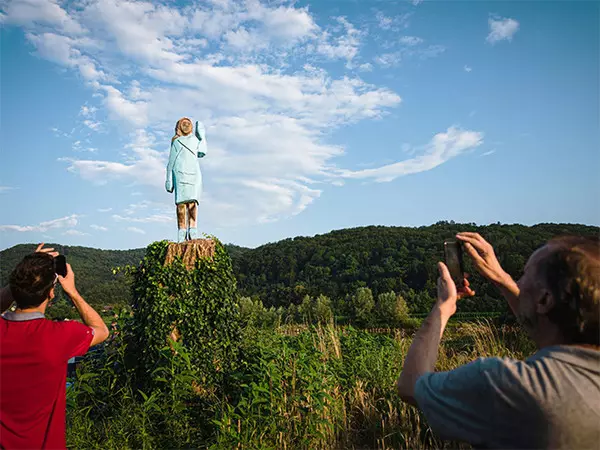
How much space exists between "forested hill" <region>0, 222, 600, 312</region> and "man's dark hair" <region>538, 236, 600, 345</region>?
20.8 meters

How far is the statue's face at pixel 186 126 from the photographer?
6750 mm

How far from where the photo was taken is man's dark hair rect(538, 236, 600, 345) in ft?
3.57

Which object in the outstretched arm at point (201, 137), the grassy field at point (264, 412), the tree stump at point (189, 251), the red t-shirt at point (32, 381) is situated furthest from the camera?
the outstretched arm at point (201, 137)

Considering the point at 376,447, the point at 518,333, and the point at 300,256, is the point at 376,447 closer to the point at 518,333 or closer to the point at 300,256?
the point at 518,333

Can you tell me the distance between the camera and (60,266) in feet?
6.68

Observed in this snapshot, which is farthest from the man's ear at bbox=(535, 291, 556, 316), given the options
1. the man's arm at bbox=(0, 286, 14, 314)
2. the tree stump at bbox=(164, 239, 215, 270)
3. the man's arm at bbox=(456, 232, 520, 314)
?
the tree stump at bbox=(164, 239, 215, 270)

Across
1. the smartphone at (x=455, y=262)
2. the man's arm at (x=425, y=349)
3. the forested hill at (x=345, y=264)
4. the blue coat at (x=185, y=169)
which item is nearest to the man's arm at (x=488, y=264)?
the smartphone at (x=455, y=262)

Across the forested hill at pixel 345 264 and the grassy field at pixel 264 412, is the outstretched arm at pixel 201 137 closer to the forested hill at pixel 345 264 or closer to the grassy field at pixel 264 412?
the grassy field at pixel 264 412

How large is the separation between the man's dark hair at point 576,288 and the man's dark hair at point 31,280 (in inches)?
80.3

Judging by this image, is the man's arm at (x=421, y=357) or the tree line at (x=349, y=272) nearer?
the man's arm at (x=421, y=357)

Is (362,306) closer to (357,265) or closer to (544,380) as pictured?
(357,265)

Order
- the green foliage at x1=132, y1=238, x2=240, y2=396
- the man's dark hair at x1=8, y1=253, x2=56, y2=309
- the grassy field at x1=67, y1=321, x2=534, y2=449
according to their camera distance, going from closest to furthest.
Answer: the man's dark hair at x1=8, y1=253, x2=56, y2=309 → the grassy field at x1=67, y1=321, x2=534, y2=449 → the green foliage at x1=132, y1=238, x2=240, y2=396

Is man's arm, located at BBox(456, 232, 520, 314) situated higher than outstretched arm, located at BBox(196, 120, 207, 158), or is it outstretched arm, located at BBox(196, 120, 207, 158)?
outstretched arm, located at BBox(196, 120, 207, 158)

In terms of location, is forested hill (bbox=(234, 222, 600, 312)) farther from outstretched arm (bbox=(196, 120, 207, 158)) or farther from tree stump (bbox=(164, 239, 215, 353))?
tree stump (bbox=(164, 239, 215, 353))
